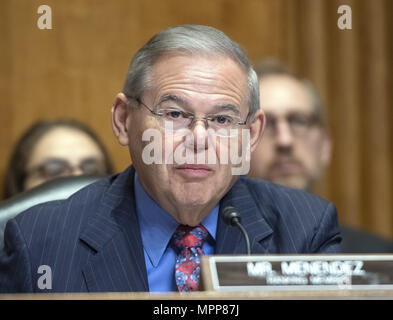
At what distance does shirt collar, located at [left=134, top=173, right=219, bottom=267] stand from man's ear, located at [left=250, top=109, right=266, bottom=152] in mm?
203

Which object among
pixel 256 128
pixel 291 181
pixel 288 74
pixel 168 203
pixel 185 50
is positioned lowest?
pixel 291 181

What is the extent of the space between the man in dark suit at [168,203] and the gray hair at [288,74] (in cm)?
98

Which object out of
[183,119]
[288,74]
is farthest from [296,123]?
[183,119]

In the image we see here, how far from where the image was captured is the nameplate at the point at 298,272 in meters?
1.15

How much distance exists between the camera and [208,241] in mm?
1617

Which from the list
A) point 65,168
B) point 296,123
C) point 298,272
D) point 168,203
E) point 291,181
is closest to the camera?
point 298,272

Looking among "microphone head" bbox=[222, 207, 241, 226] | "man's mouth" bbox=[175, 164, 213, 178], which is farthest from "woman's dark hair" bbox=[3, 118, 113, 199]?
"microphone head" bbox=[222, 207, 241, 226]

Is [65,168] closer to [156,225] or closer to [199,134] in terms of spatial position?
[156,225]

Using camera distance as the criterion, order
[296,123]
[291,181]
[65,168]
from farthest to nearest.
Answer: [296,123], [291,181], [65,168]

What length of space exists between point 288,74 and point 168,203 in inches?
51.0

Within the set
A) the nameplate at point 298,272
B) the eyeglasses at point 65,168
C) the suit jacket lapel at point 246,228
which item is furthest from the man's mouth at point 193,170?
the eyeglasses at point 65,168

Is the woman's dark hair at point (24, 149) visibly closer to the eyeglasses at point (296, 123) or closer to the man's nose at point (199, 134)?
the eyeglasses at point (296, 123)

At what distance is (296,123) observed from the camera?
258 cm
